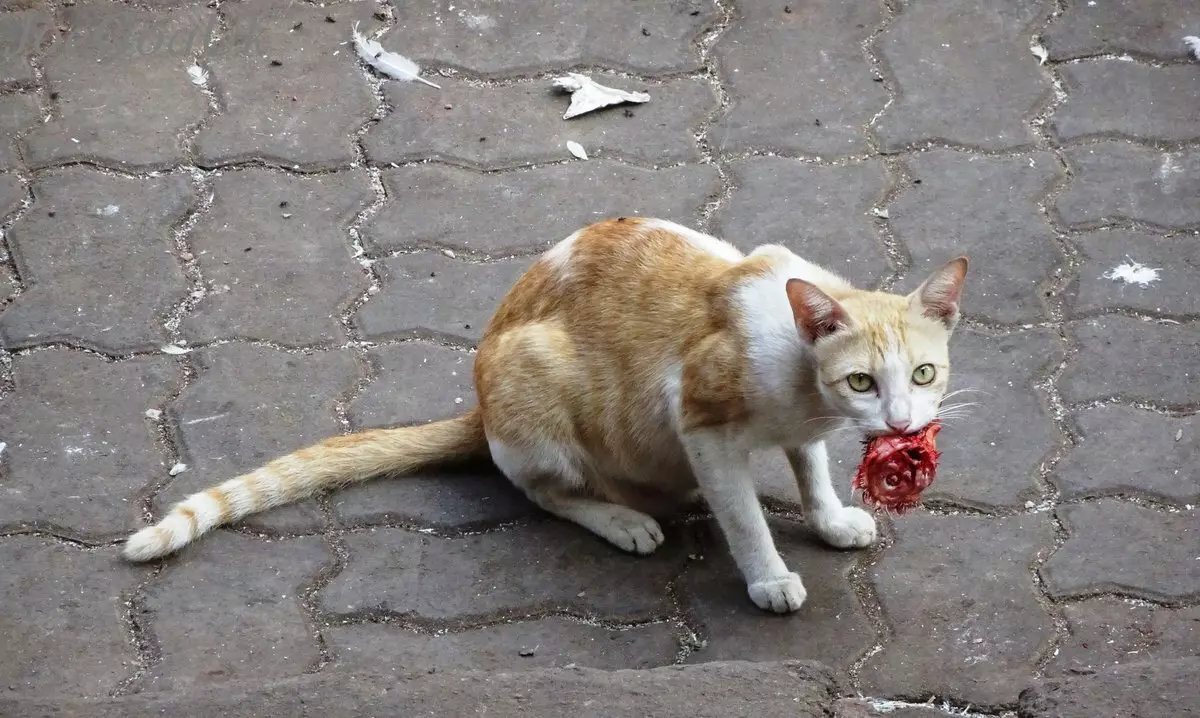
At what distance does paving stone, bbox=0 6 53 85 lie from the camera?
5.15 m

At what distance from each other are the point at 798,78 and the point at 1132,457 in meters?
1.96

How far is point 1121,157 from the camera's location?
475 centimetres

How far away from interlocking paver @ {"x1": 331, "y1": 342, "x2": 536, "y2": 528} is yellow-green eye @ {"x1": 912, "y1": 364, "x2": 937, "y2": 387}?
1.13 metres

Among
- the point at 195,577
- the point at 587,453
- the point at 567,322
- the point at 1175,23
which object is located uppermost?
the point at 1175,23

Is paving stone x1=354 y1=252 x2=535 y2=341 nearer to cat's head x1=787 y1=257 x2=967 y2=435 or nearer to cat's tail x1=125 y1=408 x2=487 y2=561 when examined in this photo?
cat's tail x1=125 y1=408 x2=487 y2=561

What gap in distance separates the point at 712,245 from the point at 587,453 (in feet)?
1.94

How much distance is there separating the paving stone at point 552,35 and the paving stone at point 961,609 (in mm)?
2232

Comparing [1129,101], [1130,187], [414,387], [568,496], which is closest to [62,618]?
[414,387]

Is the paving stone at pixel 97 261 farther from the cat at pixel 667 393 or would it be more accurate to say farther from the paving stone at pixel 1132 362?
the paving stone at pixel 1132 362

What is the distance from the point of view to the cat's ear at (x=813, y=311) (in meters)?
3.01

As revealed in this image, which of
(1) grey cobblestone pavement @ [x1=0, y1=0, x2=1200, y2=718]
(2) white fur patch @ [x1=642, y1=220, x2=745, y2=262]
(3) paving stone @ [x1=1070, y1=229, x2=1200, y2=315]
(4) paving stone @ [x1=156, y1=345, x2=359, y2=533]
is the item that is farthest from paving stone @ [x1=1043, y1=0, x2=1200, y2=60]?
(4) paving stone @ [x1=156, y1=345, x2=359, y2=533]

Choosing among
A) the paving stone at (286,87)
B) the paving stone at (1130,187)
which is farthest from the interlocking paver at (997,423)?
the paving stone at (286,87)

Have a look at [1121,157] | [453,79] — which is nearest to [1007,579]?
[1121,157]

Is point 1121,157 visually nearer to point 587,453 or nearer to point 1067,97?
point 1067,97
